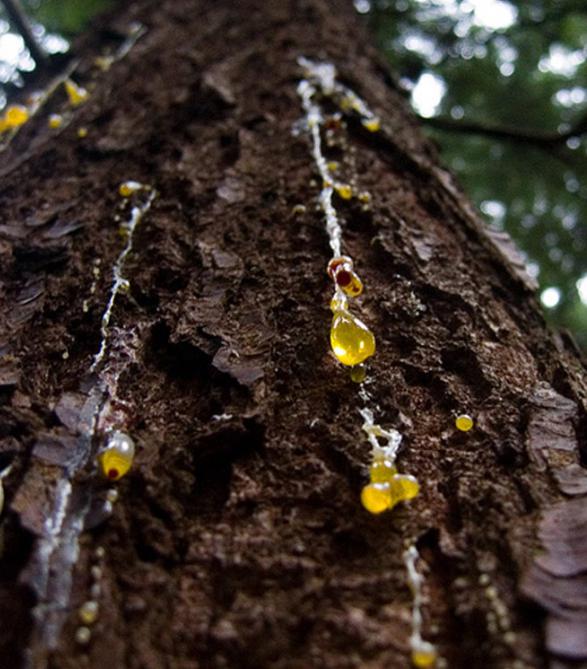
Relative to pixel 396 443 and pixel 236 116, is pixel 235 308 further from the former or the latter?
pixel 236 116

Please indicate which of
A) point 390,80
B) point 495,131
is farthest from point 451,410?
point 495,131

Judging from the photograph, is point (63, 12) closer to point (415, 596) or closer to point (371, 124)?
point (371, 124)

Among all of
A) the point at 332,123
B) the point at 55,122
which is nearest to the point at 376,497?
the point at 332,123

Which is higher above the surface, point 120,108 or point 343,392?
point 120,108

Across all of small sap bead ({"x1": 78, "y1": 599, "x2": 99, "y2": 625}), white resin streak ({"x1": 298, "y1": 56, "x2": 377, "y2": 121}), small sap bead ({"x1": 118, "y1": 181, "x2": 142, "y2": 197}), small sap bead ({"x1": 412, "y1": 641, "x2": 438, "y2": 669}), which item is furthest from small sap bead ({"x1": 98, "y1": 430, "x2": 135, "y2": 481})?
white resin streak ({"x1": 298, "y1": 56, "x2": 377, "y2": 121})

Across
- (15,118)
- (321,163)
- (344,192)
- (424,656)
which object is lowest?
(424,656)

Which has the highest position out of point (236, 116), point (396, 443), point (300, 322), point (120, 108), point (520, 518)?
point (120, 108)

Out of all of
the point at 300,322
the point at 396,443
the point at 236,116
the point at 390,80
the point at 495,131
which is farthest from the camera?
the point at 495,131

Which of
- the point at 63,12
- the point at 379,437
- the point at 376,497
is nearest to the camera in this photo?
the point at 376,497
